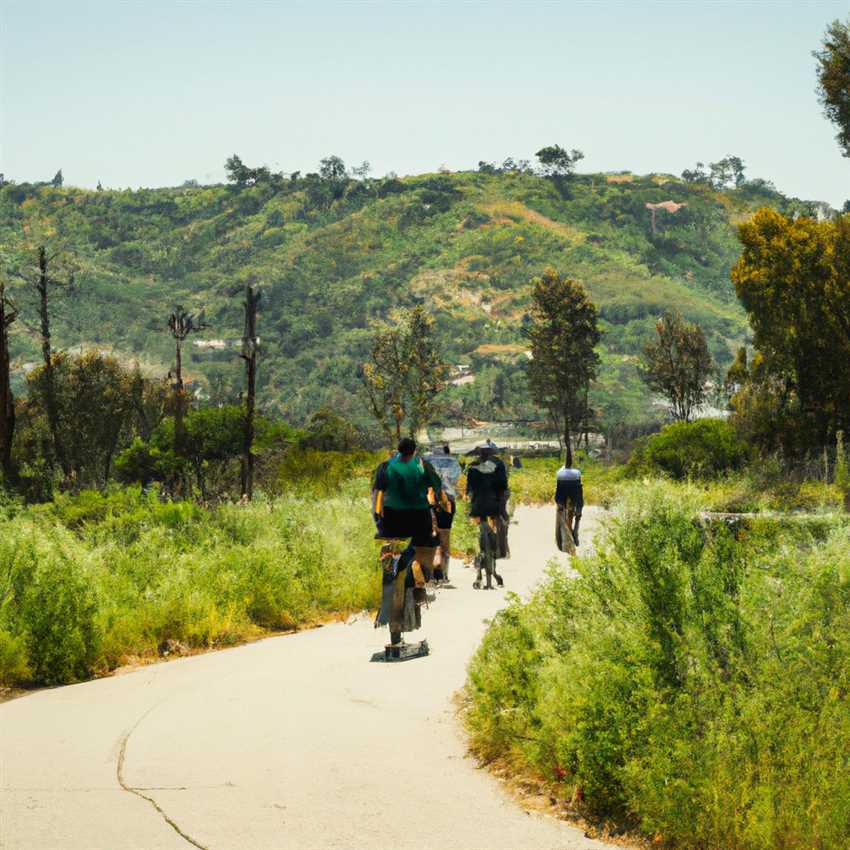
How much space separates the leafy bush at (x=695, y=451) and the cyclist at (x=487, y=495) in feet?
75.7

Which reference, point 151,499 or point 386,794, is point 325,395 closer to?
point 151,499

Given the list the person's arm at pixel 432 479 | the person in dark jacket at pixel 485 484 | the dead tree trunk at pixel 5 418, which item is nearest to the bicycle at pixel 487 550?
the person in dark jacket at pixel 485 484

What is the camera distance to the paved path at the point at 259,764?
19.8ft

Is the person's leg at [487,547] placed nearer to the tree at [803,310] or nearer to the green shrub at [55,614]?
the green shrub at [55,614]

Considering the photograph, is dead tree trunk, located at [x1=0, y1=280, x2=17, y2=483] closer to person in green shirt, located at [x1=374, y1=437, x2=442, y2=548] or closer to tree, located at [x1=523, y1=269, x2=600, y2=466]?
person in green shirt, located at [x1=374, y1=437, x2=442, y2=548]

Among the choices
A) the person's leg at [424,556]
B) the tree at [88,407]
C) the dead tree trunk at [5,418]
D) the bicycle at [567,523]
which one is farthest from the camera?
the tree at [88,407]

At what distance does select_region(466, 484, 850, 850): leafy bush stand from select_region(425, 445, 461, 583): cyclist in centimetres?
609

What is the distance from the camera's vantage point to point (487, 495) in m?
17.3

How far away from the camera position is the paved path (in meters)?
6.05

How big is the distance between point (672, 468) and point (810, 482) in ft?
50.1

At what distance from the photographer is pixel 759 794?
18.4 ft

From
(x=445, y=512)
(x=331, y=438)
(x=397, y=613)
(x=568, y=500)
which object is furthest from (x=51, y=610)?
(x=331, y=438)

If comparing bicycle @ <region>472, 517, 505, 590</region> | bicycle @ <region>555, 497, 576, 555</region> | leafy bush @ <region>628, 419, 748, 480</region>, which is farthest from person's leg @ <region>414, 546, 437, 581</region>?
leafy bush @ <region>628, 419, 748, 480</region>

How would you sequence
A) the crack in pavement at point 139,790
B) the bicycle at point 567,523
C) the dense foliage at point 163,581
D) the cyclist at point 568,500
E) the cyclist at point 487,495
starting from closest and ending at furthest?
1. the crack in pavement at point 139,790
2. the dense foliage at point 163,581
3. the cyclist at point 487,495
4. the cyclist at point 568,500
5. the bicycle at point 567,523
